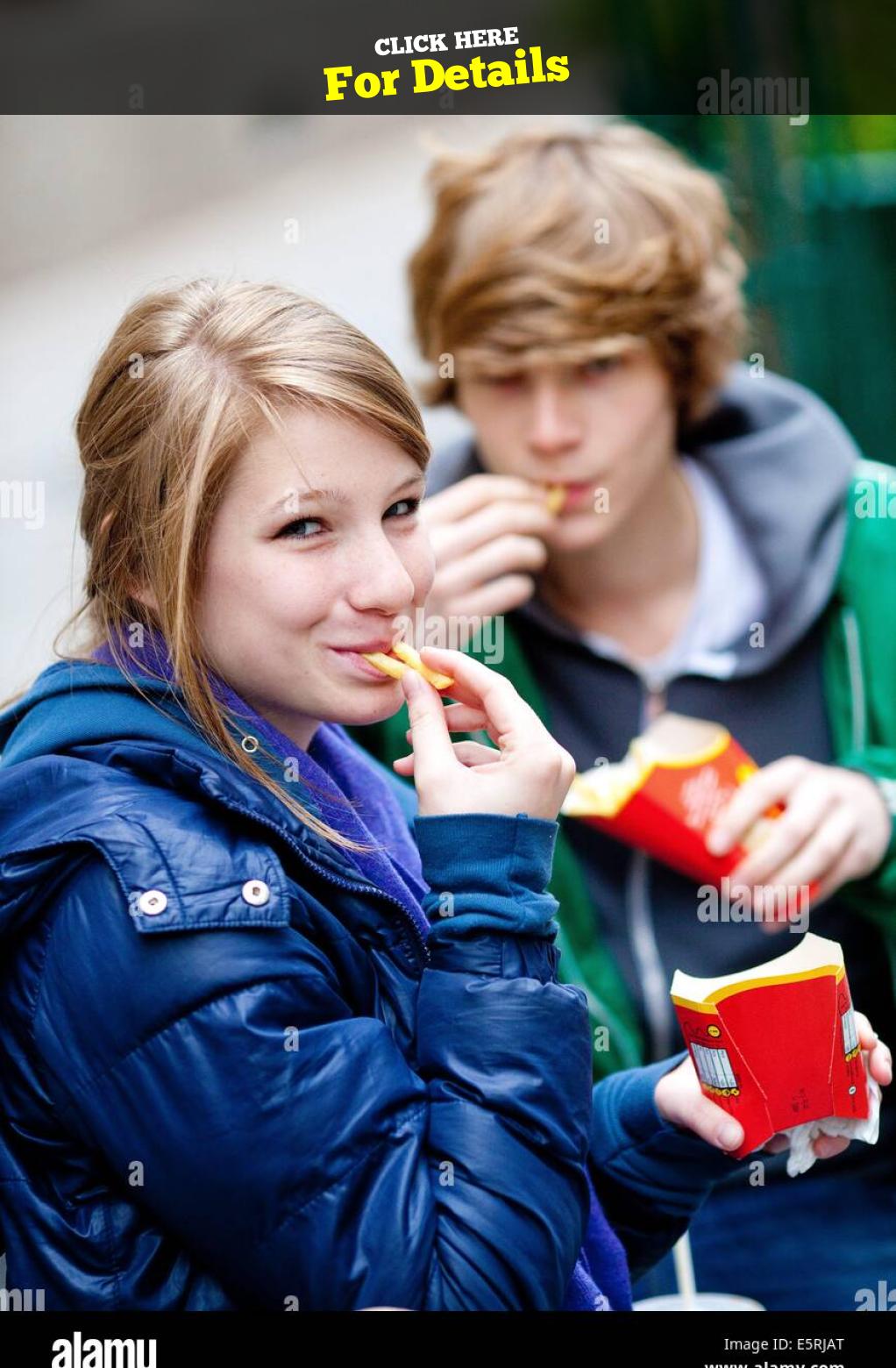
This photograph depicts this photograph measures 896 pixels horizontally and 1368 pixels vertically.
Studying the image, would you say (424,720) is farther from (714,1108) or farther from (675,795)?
(675,795)

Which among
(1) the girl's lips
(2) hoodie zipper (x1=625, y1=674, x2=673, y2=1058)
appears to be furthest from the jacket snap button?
(2) hoodie zipper (x1=625, y1=674, x2=673, y2=1058)

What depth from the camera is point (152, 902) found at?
1.14m

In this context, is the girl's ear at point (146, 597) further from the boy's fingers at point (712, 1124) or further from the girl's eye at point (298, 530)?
the boy's fingers at point (712, 1124)

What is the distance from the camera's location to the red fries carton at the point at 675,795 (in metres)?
2.43

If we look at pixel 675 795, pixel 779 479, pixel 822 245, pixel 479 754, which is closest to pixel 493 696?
pixel 479 754

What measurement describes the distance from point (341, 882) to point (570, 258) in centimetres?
160

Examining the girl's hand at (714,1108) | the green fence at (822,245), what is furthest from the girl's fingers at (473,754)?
the green fence at (822,245)

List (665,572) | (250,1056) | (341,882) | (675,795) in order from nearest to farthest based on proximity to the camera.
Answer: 1. (250,1056)
2. (341,882)
3. (675,795)
4. (665,572)

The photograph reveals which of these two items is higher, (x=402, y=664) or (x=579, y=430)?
(x=579, y=430)

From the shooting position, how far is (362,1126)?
45.3 inches

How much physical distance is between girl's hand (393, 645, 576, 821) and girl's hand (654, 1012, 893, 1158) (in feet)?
1.14

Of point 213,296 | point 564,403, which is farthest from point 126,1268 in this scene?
point 564,403

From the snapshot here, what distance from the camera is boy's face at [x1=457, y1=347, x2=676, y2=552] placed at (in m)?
2.59

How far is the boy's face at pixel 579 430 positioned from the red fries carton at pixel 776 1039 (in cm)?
138
